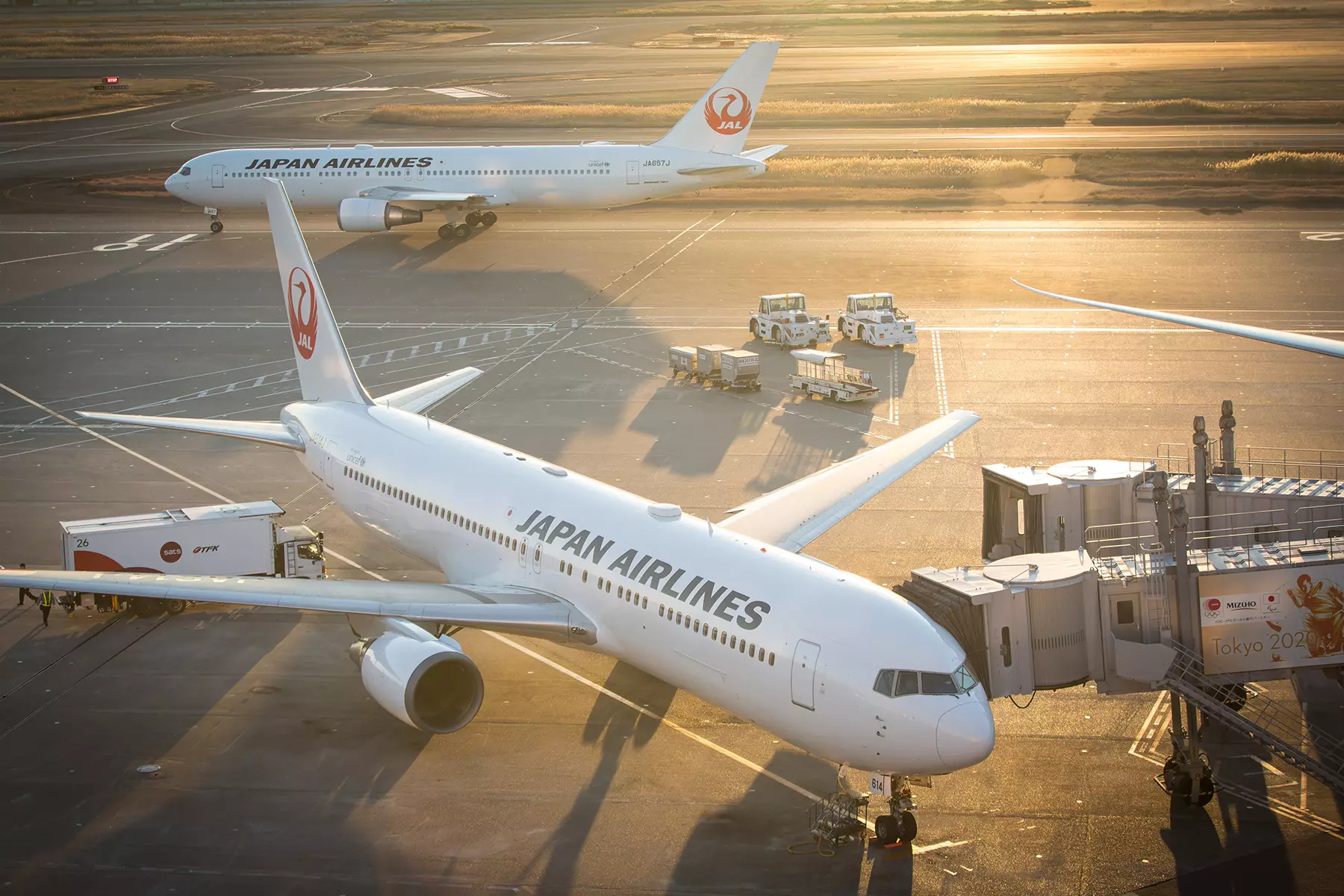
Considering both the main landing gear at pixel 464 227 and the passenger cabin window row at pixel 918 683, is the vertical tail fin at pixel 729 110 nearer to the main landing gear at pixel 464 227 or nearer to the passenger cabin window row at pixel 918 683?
the main landing gear at pixel 464 227

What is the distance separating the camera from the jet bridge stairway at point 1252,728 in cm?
2275

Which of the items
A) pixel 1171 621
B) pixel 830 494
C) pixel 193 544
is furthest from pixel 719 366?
pixel 1171 621

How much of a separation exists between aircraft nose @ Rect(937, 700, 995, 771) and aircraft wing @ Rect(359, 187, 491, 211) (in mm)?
59704

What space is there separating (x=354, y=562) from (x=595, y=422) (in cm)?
1321

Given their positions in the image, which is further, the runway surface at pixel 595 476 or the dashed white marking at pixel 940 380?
the dashed white marking at pixel 940 380

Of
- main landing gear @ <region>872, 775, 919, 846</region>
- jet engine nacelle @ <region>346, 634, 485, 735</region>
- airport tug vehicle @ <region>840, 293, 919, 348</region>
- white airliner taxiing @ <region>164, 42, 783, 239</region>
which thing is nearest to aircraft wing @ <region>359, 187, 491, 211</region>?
white airliner taxiing @ <region>164, 42, 783, 239</region>

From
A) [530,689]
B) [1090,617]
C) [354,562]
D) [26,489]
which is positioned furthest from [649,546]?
[26,489]

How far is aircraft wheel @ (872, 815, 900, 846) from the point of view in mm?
22781

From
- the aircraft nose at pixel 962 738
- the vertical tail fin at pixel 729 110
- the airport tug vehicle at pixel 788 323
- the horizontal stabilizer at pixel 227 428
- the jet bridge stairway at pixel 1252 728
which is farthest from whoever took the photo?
the vertical tail fin at pixel 729 110

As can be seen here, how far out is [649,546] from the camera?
1043 inches

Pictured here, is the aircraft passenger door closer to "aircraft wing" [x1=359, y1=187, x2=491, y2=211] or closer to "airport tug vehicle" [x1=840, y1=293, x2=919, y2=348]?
"airport tug vehicle" [x1=840, y1=293, x2=919, y2=348]

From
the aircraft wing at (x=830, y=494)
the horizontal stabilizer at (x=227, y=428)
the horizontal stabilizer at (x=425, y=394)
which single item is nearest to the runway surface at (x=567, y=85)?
the horizontal stabilizer at (x=425, y=394)

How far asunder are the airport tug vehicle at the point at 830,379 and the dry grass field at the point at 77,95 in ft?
326

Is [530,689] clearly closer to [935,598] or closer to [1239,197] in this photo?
[935,598]
